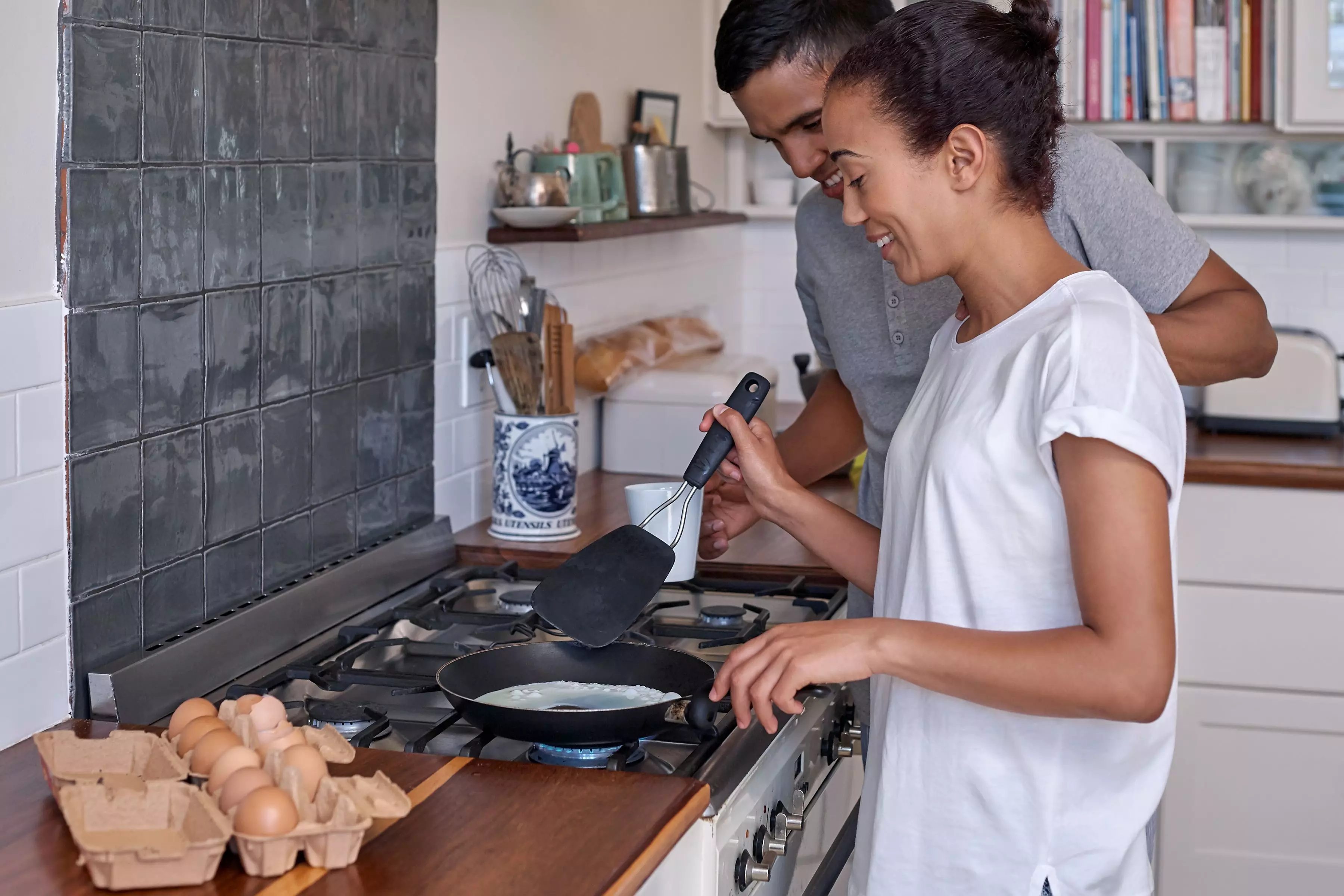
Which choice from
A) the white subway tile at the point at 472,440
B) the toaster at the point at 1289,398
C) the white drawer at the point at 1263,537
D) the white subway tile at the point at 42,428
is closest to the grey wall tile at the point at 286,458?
the white subway tile at the point at 42,428

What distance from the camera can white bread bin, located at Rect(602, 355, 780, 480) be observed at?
2.70 metres

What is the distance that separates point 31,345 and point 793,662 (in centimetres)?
75

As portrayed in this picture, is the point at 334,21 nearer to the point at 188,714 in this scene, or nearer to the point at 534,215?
the point at 534,215

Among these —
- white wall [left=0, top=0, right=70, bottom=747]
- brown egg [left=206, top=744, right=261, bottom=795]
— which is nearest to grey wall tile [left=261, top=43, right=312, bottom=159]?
white wall [left=0, top=0, right=70, bottom=747]

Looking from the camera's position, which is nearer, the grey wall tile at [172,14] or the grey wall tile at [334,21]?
the grey wall tile at [172,14]

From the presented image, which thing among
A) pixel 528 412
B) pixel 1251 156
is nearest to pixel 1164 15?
pixel 1251 156

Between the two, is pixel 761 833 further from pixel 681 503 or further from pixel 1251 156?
pixel 1251 156

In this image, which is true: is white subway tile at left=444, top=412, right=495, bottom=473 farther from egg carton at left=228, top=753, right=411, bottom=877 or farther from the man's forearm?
egg carton at left=228, top=753, right=411, bottom=877

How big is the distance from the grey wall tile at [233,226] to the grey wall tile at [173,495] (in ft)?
0.59

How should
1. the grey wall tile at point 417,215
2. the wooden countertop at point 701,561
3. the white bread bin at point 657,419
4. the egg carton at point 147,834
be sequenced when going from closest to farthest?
the egg carton at point 147,834 → the grey wall tile at point 417,215 → the wooden countertop at point 701,561 → the white bread bin at point 657,419

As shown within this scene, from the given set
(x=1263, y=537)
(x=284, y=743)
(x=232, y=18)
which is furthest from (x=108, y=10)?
(x=1263, y=537)

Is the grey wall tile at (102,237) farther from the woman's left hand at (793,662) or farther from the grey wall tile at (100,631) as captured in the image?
the woman's left hand at (793,662)

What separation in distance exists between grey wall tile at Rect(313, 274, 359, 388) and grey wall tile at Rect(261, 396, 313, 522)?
58 mm

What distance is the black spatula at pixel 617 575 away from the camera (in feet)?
4.68
